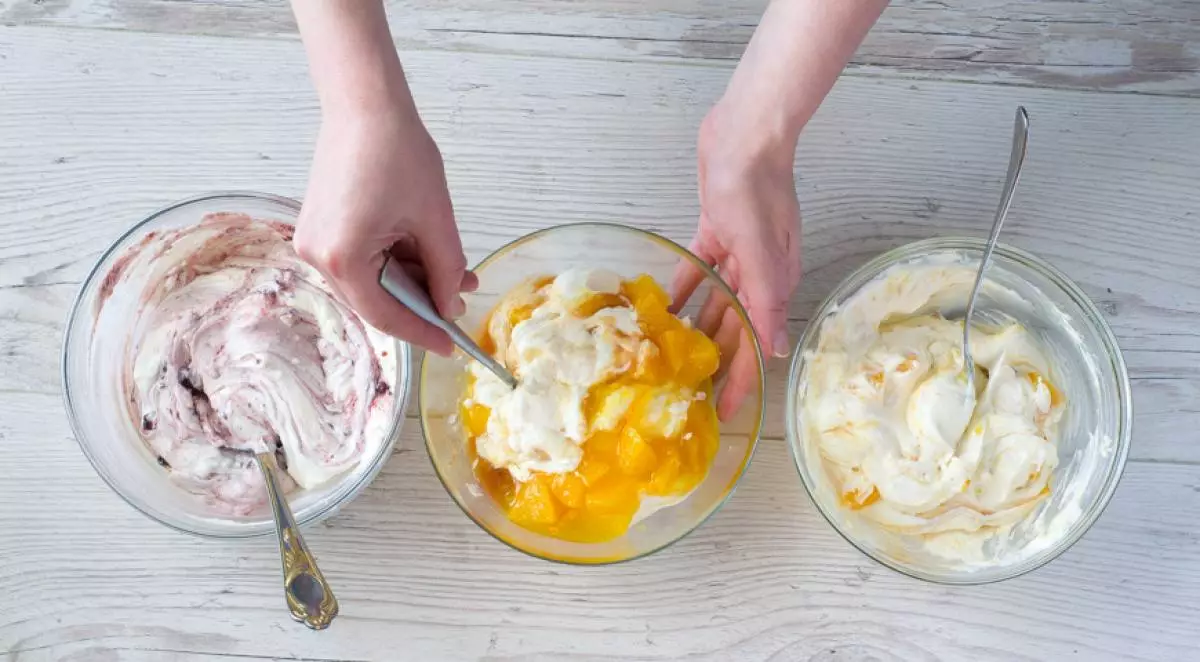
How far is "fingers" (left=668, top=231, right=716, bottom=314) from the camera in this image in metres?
1.21

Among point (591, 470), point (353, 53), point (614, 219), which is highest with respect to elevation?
point (353, 53)

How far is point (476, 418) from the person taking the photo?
117 centimetres

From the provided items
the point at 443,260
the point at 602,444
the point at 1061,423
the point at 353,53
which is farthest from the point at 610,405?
the point at 1061,423

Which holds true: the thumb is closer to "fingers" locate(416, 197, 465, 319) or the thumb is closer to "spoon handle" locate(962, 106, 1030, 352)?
"fingers" locate(416, 197, 465, 319)

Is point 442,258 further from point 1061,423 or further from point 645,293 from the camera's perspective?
point 1061,423

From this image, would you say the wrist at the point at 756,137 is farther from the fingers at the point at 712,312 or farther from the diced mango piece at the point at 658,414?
the diced mango piece at the point at 658,414

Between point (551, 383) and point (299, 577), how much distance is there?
1.28 feet

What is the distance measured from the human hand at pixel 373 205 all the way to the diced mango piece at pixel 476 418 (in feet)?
0.64

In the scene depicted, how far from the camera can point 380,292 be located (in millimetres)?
975

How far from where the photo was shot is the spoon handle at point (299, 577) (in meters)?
1.11

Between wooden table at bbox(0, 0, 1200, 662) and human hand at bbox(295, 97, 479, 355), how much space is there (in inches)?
13.2

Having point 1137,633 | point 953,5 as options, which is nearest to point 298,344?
point 953,5

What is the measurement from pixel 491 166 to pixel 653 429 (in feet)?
Answer: 1.60

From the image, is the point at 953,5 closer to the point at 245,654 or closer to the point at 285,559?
the point at 285,559
